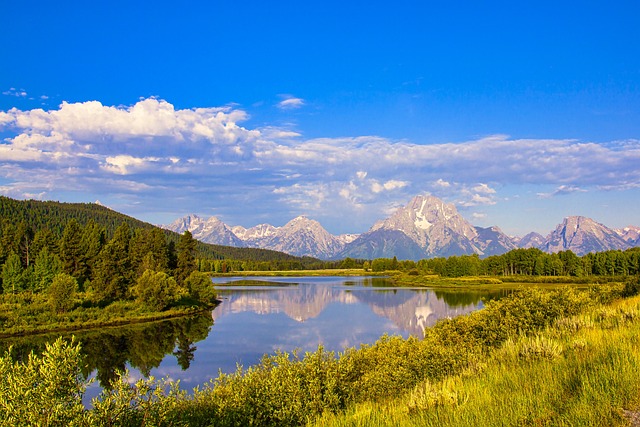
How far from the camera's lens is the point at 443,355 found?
19.3m

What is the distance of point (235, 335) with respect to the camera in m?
61.0

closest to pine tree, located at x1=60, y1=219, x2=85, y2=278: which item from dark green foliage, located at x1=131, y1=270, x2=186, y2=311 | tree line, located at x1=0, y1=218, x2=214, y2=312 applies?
tree line, located at x1=0, y1=218, x2=214, y2=312

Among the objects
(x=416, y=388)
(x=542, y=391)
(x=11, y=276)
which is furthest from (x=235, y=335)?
(x=542, y=391)

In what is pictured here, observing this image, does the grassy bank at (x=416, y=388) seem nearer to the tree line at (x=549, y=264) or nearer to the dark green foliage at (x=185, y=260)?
the dark green foliage at (x=185, y=260)

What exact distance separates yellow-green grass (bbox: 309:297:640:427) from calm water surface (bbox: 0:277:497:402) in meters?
30.2

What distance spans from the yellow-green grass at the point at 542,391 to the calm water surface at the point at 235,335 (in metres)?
30.2

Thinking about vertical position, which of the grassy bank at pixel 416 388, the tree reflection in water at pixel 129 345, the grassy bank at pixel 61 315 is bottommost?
the tree reflection in water at pixel 129 345

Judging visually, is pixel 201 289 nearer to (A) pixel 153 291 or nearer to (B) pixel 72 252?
(A) pixel 153 291

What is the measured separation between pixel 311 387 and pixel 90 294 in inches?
3016

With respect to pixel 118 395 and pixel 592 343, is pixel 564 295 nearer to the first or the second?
pixel 592 343

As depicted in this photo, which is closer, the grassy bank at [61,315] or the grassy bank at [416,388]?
the grassy bank at [416,388]

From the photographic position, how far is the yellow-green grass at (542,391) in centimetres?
838

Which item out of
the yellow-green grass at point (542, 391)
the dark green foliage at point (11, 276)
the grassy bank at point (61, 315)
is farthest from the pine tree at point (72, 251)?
the yellow-green grass at point (542, 391)

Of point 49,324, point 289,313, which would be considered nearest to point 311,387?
point 49,324
